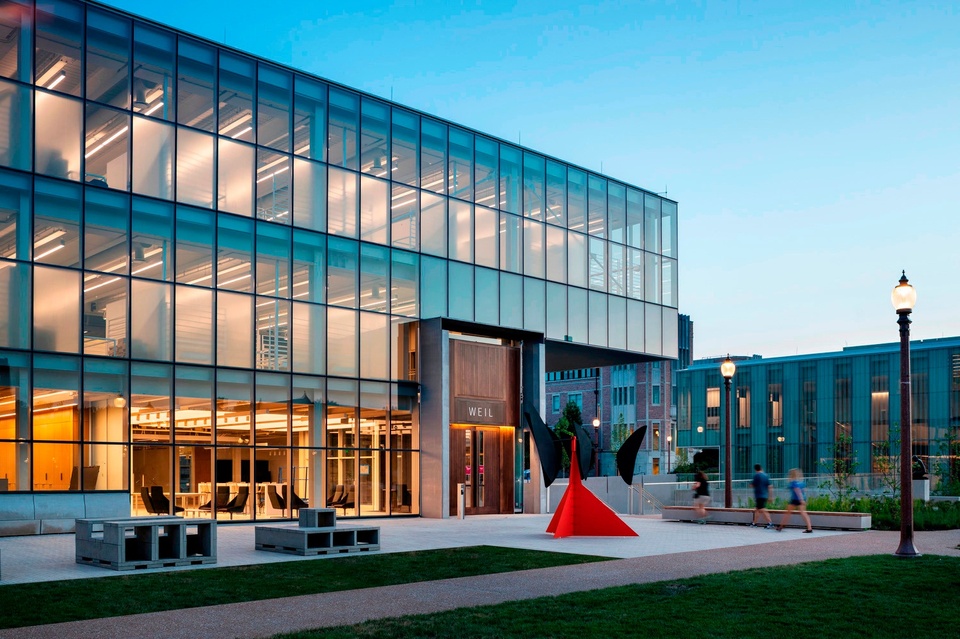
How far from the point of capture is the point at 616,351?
39156 mm

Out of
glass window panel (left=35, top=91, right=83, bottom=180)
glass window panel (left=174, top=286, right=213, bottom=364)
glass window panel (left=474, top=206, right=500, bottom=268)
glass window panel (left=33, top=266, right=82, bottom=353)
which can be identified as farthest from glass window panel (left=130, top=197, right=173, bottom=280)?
glass window panel (left=474, top=206, right=500, bottom=268)

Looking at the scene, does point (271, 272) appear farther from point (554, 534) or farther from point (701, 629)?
point (701, 629)

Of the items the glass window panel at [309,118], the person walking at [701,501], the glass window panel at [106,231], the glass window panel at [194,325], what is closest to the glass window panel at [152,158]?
the glass window panel at [106,231]

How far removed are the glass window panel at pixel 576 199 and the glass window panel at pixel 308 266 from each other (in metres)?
11.3

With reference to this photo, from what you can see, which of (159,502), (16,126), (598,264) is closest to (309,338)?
(159,502)

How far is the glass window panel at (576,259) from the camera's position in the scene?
123 ft

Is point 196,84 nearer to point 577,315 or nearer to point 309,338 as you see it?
point 309,338

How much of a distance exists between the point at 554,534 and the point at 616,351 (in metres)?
17.3

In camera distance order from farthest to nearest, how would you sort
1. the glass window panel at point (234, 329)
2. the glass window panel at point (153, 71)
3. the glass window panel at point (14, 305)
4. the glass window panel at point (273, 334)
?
the glass window panel at point (273, 334)
the glass window panel at point (234, 329)
the glass window panel at point (153, 71)
the glass window panel at point (14, 305)

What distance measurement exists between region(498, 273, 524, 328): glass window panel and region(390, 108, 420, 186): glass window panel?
507 cm

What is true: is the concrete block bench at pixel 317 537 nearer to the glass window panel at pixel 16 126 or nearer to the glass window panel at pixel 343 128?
the glass window panel at pixel 16 126

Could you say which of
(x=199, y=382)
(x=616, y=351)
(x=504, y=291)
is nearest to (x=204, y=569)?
(x=199, y=382)

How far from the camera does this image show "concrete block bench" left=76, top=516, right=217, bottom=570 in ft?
51.7

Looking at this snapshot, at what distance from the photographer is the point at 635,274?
40000mm
